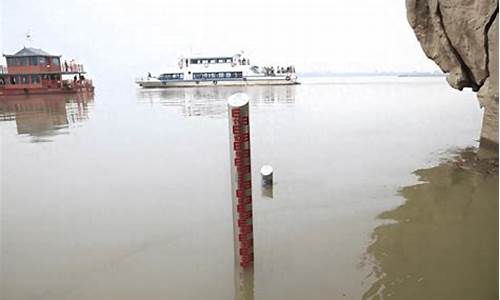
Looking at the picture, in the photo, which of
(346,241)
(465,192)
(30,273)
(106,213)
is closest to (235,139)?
(346,241)

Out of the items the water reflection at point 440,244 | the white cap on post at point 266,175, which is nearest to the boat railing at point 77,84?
the white cap on post at point 266,175

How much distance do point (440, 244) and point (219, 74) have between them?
2255 inches

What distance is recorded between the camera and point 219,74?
59.9 meters

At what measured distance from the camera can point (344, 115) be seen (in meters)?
19.7

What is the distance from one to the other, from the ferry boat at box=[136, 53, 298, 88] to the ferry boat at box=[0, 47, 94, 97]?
2129 cm

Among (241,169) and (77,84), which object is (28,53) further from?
(241,169)

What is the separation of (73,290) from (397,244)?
3.88m

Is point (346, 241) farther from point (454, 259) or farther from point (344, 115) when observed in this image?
point (344, 115)

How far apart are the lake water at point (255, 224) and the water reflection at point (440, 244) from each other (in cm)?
2

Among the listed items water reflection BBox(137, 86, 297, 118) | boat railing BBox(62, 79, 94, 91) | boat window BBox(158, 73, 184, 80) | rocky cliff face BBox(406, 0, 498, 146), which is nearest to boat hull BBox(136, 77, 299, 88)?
boat window BBox(158, 73, 184, 80)

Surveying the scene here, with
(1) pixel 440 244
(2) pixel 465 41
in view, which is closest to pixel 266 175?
(1) pixel 440 244

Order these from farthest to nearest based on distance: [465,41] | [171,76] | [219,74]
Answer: [171,76] → [219,74] → [465,41]

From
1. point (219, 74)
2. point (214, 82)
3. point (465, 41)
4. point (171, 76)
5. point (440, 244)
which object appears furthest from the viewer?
point (171, 76)

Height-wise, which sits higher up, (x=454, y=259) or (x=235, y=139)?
(x=235, y=139)
